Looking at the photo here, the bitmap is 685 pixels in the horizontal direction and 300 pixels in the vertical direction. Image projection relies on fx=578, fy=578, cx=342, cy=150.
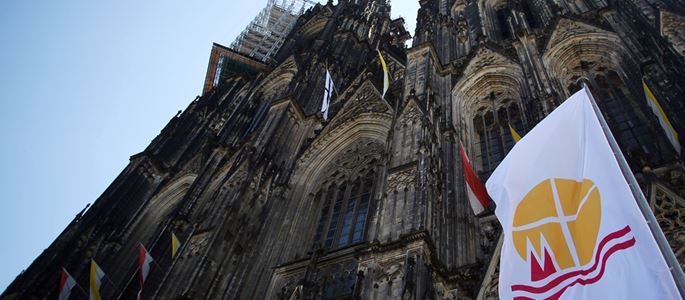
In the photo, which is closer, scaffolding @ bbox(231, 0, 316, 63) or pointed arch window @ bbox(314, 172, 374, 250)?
pointed arch window @ bbox(314, 172, 374, 250)

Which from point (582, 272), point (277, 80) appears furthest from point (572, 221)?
point (277, 80)

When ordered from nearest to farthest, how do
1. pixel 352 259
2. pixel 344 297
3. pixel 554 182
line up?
pixel 554 182, pixel 344 297, pixel 352 259

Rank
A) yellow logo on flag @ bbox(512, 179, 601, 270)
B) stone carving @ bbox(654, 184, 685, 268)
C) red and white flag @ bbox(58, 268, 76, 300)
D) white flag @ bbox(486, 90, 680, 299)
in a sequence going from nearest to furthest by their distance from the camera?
white flag @ bbox(486, 90, 680, 299) < yellow logo on flag @ bbox(512, 179, 601, 270) < stone carving @ bbox(654, 184, 685, 268) < red and white flag @ bbox(58, 268, 76, 300)

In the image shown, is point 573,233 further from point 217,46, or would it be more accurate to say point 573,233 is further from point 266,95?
point 217,46

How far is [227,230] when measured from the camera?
1278 cm

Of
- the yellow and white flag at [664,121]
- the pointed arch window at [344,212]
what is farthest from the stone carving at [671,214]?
the pointed arch window at [344,212]

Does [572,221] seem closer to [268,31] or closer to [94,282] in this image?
[94,282]

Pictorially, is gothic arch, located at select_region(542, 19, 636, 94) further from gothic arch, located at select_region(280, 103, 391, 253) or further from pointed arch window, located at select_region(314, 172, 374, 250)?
pointed arch window, located at select_region(314, 172, 374, 250)

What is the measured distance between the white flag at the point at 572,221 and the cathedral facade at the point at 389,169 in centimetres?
278

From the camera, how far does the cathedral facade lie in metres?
9.70

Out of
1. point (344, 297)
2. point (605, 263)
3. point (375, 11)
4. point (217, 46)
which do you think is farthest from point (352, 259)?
point (217, 46)

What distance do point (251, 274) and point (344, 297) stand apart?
264 cm

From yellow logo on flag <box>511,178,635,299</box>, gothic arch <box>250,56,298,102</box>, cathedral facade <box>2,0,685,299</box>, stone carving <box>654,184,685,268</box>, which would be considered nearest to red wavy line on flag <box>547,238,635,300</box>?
yellow logo on flag <box>511,178,635,299</box>

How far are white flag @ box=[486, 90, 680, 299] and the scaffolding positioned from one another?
33240 mm
